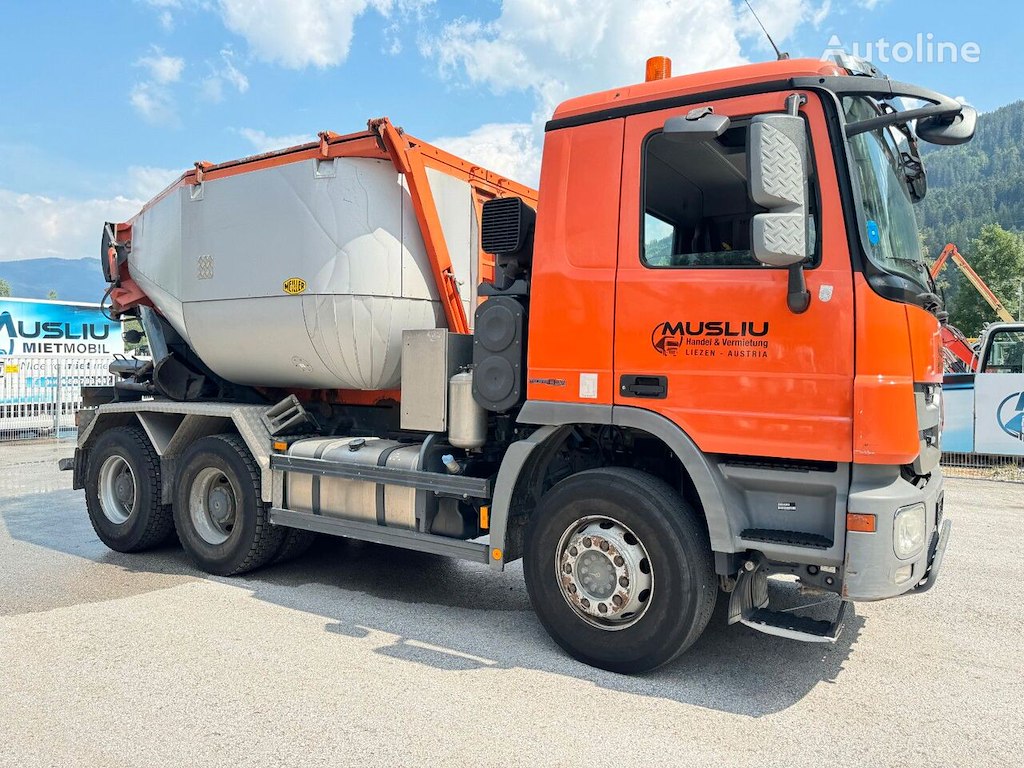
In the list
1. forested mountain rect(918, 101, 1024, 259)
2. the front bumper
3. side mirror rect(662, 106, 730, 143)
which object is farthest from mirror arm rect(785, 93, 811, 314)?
forested mountain rect(918, 101, 1024, 259)

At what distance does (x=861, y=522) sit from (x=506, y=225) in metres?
2.60

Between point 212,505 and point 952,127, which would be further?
point 212,505

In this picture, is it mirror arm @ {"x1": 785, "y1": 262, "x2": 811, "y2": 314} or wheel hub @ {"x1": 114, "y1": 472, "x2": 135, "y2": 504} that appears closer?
mirror arm @ {"x1": 785, "y1": 262, "x2": 811, "y2": 314}

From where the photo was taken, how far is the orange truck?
3559mm

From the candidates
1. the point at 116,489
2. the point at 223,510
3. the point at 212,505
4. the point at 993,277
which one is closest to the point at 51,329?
the point at 116,489

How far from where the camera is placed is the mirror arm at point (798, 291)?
11.6ft

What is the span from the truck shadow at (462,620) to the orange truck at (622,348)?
24 centimetres

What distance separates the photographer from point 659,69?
4.32m

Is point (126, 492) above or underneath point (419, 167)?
underneath

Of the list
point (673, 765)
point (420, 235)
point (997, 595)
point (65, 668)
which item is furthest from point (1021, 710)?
point (65, 668)

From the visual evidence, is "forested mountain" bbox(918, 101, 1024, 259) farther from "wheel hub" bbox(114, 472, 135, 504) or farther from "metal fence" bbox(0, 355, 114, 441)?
"wheel hub" bbox(114, 472, 135, 504)

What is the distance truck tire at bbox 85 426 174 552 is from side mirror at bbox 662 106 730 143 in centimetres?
525

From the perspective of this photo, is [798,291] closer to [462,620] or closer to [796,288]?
[796,288]

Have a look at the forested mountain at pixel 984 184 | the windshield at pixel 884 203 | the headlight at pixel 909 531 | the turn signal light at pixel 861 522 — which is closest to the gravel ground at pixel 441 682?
the headlight at pixel 909 531
